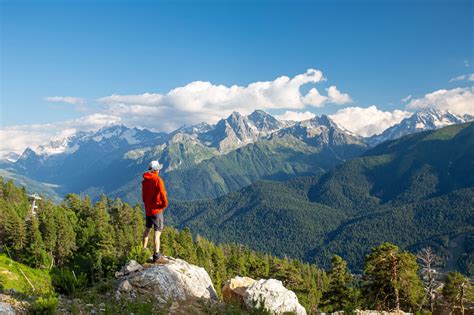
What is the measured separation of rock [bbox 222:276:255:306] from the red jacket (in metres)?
6.22

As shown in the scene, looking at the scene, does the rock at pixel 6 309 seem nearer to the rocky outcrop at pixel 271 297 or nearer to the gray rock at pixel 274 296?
the rocky outcrop at pixel 271 297

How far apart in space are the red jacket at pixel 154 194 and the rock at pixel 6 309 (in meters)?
8.23

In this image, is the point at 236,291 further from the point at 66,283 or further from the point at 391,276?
the point at 391,276

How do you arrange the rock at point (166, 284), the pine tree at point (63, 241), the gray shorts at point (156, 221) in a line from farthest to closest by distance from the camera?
the pine tree at point (63, 241)
the gray shorts at point (156, 221)
the rock at point (166, 284)

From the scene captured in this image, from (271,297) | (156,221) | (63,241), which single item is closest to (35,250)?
(63,241)

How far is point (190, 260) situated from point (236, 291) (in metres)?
63.7

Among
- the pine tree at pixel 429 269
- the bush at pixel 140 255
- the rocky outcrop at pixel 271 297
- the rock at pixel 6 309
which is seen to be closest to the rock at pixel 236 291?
the rocky outcrop at pixel 271 297

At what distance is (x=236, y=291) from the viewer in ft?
68.3

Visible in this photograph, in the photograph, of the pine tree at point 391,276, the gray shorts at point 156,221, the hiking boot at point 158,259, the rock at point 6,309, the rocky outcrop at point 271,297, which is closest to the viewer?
the rock at point 6,309

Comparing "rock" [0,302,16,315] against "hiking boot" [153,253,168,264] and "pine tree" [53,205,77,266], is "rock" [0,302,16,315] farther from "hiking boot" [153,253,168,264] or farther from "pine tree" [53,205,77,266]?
"pine tree" [53,205,77,266]

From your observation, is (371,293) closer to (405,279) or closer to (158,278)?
(405,279)

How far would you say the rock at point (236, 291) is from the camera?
19.7 meters

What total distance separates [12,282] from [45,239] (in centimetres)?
2994

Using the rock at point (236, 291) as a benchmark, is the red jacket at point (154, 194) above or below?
above
